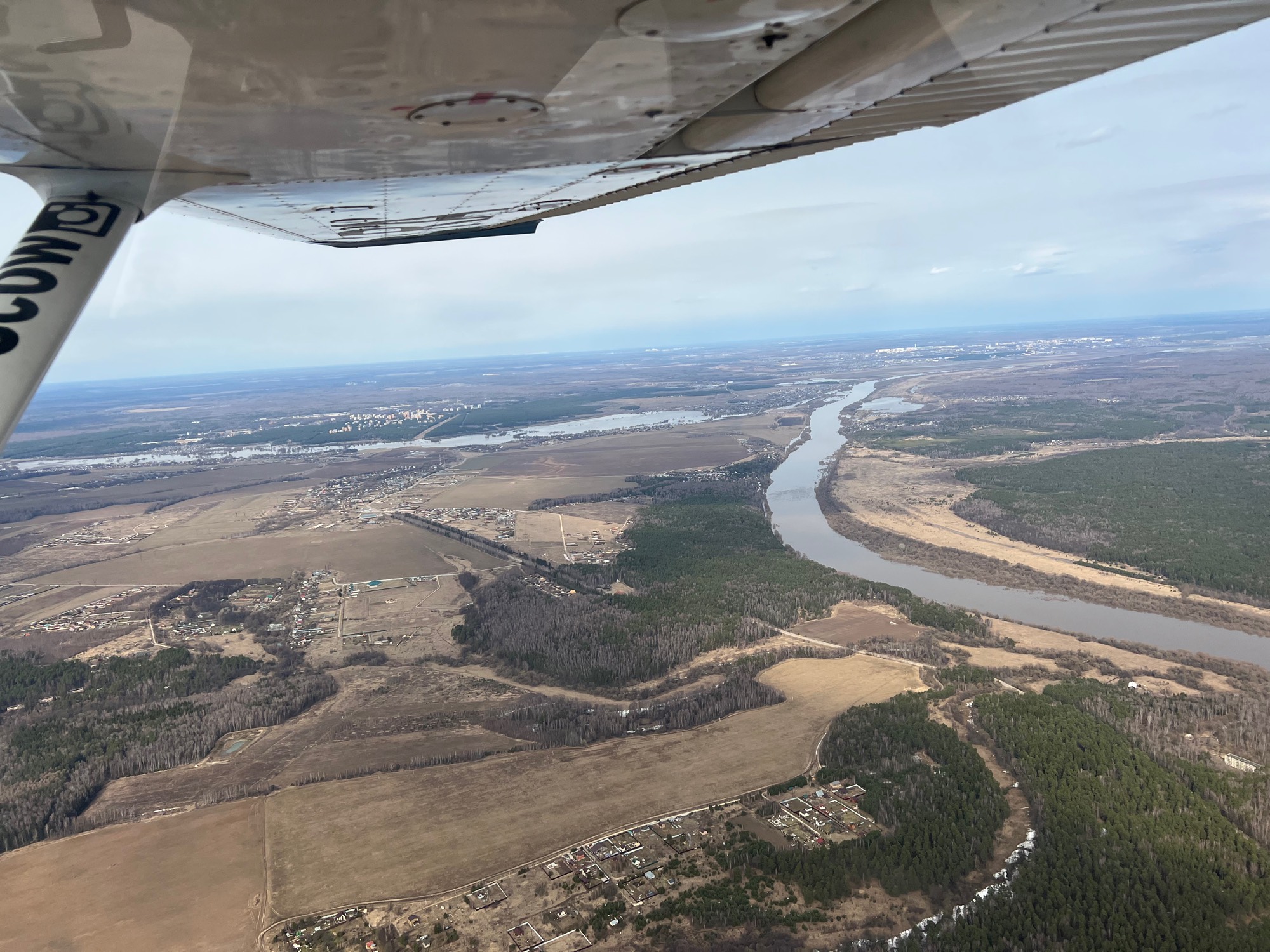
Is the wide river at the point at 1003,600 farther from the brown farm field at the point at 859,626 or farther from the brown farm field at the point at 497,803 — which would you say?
the brown farm field at the point at 497,803

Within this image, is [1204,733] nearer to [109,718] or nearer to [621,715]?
[621,715]

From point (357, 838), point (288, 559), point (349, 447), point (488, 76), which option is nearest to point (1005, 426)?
point (288, 559)

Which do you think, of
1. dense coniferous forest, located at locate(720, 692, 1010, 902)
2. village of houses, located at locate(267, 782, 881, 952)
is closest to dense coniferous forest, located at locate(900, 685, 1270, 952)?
dense coniferous forest, located at locate(720, 692, 1010, 902)

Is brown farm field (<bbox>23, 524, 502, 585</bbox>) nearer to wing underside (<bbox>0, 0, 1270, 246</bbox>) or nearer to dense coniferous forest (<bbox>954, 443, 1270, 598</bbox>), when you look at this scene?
dense coniferous forest (<bbox>954, 443, 1270, 598</bbox>)

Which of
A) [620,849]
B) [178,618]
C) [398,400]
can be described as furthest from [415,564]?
[398,400]

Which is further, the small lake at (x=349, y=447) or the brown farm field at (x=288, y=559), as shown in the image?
the small lake at (x=349, y=447)

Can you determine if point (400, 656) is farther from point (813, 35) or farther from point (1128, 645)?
point (813, 35)

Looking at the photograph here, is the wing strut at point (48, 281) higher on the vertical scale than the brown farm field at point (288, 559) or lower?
higher

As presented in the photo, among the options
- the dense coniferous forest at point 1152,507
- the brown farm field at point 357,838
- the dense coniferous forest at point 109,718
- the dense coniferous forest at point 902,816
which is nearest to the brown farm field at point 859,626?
the dense coniferous forest at point 902,816
